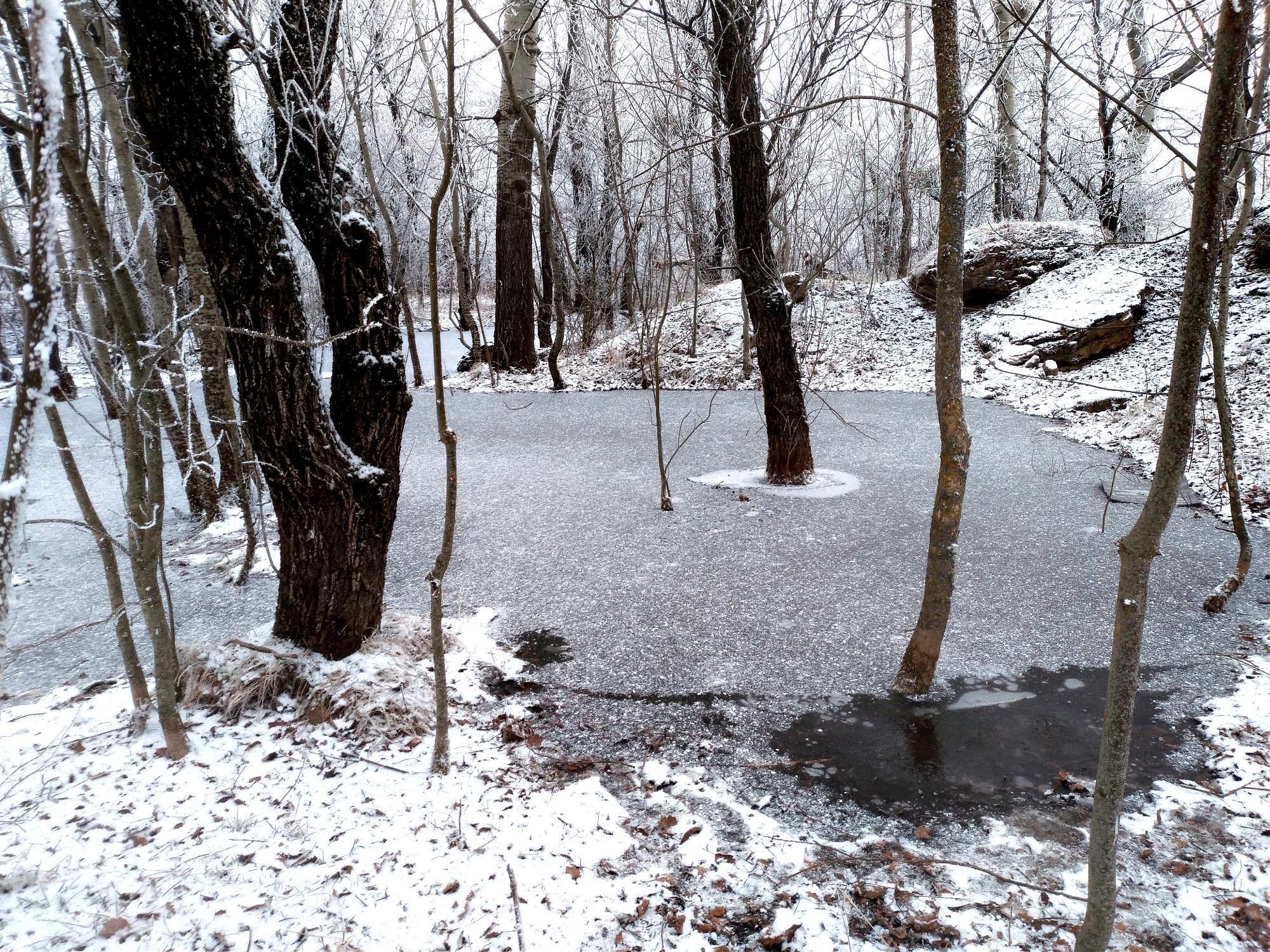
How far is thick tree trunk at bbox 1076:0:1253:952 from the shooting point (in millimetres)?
1357

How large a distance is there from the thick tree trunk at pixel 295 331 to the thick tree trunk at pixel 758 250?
3062 mm

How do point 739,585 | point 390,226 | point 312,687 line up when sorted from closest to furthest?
point 312,687
point 739,585
point 390,226

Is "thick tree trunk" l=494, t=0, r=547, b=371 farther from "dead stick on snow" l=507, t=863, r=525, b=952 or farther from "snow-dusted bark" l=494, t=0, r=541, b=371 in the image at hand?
"dead stick on snow" l=507, t=863, r=525, b=952

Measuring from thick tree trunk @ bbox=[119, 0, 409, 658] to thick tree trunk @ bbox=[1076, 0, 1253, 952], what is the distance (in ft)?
7.31

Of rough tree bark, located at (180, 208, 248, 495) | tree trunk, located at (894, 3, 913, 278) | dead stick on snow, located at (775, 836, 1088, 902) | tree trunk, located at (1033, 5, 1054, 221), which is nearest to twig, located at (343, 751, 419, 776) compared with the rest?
dead stick on snow, located at (775, 836, 1088, 902)

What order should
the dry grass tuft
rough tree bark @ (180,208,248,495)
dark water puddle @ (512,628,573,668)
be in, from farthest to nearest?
1. rough tree bark @ (180,208,248,495)
2. dark water puddle @ (512,628,573,668)
3. the dry grass tuft

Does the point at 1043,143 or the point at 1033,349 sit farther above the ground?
the point at 1043,143

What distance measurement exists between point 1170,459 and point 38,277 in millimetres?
1865

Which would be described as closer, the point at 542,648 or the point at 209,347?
the point at 542,648

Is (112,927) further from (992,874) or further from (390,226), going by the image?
(390,226)

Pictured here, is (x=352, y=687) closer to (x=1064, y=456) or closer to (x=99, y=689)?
(x=99, y=689)

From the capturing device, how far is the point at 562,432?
7.70m

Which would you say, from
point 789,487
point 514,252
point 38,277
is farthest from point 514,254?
point 38,277

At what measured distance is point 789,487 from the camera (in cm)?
562
